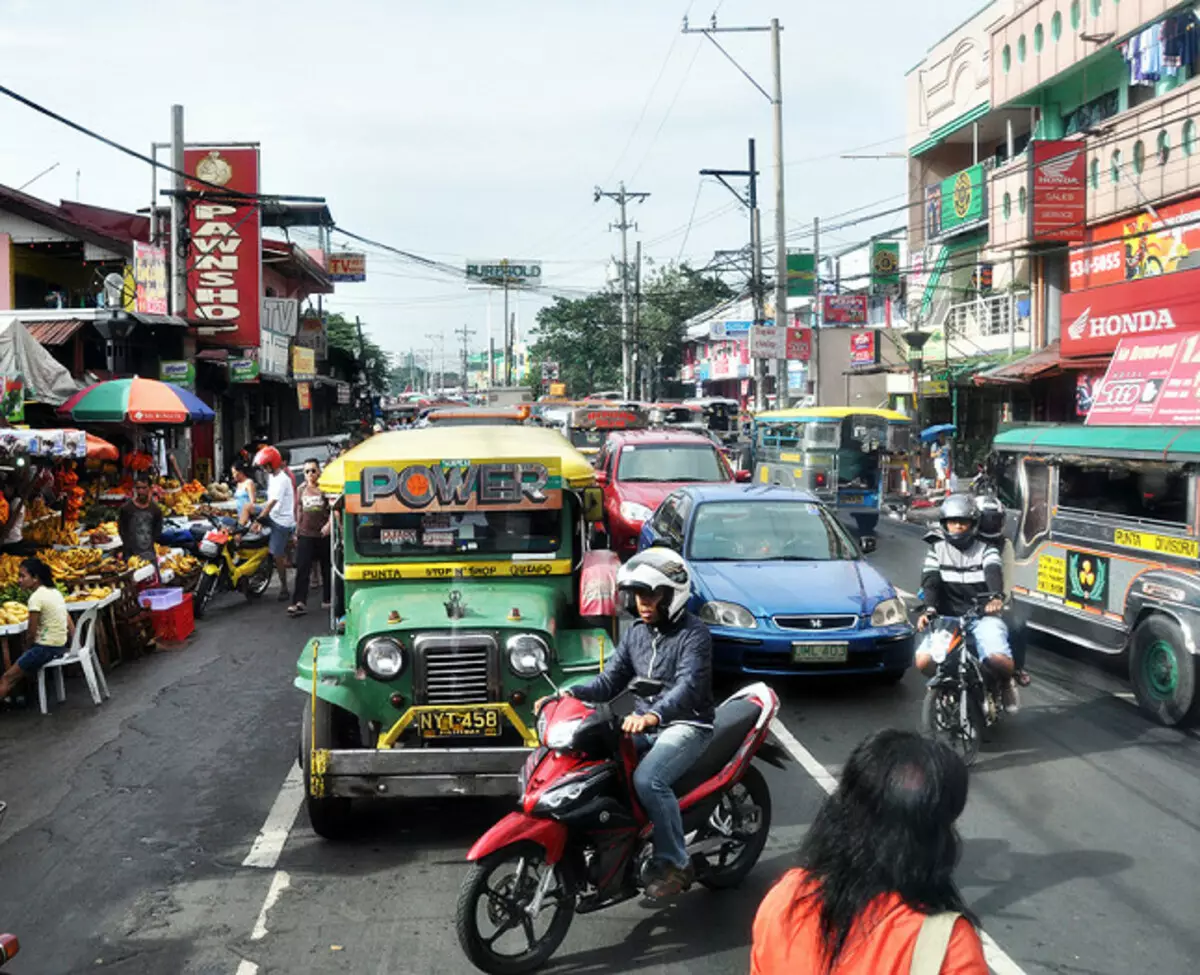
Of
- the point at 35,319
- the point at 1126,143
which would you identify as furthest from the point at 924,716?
the point at 1126,143

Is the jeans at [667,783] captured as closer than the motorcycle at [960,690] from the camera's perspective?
Yes

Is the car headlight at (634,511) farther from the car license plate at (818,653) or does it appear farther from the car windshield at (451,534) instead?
the car windshield at (451,534)

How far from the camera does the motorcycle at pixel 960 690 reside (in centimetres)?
809

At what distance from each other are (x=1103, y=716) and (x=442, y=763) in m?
5.78

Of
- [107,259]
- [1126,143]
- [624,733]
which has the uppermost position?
[1126,143]

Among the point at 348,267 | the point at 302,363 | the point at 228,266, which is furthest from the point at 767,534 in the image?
the point at 348,267

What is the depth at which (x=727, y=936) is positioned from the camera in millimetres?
5500

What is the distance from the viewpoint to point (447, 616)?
22.1 feet

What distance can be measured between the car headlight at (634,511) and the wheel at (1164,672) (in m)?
7.75

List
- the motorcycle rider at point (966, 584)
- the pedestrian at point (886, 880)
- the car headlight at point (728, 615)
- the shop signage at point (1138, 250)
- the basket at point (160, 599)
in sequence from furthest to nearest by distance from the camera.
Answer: the shop signage at point (1138, 250), the basket at point (160, 599), the car headlight at point (728, 615), the motorcycle rider at point (966, 584), the pedestrian at point (886, 880)

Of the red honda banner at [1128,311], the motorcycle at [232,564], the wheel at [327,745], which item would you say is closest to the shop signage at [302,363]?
the motorcycle at [232,564]

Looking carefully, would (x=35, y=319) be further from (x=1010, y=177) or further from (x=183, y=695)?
(x=1010, y=177)

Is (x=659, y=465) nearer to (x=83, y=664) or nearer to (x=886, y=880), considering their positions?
(x=83, y=664)

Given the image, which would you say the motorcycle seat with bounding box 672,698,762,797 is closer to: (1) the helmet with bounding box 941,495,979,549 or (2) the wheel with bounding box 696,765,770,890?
(2) the wheel with bounding box 696,765,770,890
